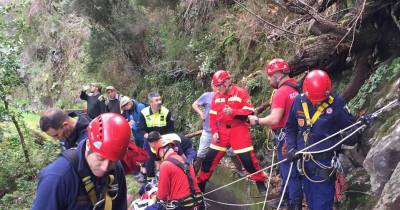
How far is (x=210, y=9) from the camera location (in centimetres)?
1370

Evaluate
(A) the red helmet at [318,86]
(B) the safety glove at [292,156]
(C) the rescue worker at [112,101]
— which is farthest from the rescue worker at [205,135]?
(A) the red helmet at [318,86]

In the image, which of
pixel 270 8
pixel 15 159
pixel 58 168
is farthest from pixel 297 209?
pixel 15 159

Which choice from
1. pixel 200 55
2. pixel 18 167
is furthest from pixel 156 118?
pixel 200 55

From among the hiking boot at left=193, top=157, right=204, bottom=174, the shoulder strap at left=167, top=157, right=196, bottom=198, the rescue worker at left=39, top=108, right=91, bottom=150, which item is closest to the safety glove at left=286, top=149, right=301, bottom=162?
the shoulder strap at left=167, top=157, right=196, bottom=198

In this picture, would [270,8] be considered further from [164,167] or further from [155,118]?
[164,167]

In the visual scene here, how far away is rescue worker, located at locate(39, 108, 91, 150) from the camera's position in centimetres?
432

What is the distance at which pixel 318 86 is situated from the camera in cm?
507

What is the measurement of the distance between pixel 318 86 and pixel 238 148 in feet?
7.61

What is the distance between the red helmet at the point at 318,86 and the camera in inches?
199

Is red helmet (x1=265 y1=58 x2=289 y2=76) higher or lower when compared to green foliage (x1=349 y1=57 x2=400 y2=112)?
higher

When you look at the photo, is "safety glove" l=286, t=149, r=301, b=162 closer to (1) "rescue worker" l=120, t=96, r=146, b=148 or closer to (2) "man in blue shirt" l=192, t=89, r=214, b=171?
(2) "man in blue shirt" l=192, t=89, r=214, b=171

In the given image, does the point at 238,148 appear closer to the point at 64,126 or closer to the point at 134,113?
the point at 134,113

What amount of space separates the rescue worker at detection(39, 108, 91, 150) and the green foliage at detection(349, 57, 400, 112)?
4360mm

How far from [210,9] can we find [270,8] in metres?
3.12
